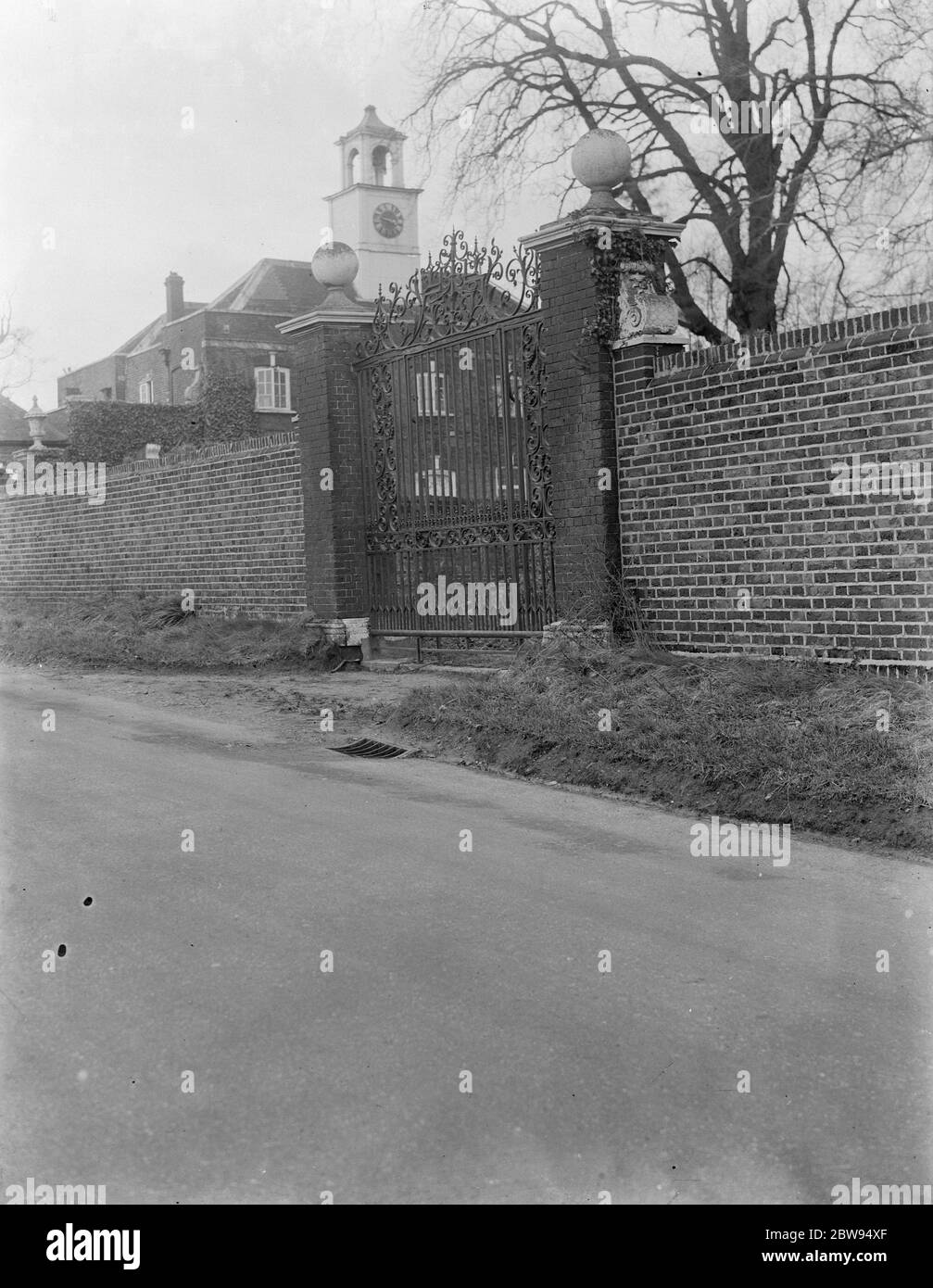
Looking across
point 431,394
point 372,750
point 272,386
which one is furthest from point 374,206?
point 372,750

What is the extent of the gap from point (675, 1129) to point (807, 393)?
656cm

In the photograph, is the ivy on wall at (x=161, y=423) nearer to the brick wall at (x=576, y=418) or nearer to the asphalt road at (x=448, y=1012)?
the brick wall at (x=576, y=418)

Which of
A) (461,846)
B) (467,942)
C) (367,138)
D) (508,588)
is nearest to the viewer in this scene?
(467,942)

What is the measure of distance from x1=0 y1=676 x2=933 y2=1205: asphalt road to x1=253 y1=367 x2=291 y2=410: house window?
140 feet

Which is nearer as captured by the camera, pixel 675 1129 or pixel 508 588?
pixel 675 1129

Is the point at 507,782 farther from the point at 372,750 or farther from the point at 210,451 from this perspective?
the point at 210,451

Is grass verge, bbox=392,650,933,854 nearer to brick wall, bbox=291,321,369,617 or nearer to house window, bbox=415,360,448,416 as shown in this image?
house window, bbox=415,360,448,416

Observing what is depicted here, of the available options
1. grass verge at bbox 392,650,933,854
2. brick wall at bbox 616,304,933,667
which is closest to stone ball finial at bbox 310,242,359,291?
brick wall at bbox 616,304,933,667

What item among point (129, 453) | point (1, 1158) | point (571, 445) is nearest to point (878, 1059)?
point (1, 1158)

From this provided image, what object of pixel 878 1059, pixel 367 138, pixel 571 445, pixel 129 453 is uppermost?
pixel 367 138

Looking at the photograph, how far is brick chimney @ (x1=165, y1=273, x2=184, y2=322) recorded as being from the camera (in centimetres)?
5978

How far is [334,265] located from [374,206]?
42.9 meters

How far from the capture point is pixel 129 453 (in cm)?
4166

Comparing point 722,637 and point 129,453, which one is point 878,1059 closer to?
point 722,637
